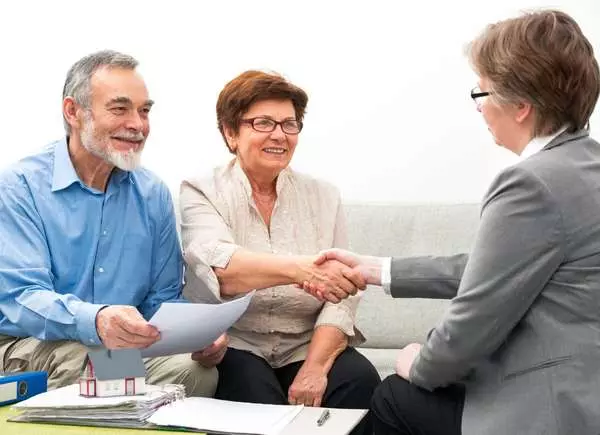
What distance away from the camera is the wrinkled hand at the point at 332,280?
2.37m

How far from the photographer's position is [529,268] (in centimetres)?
161

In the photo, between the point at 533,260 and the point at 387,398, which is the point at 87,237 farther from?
the point at 533,260

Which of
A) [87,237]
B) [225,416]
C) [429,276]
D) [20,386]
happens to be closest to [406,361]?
[429,276]

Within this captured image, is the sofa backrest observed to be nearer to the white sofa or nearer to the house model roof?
the white sofa

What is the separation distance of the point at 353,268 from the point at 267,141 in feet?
1.46

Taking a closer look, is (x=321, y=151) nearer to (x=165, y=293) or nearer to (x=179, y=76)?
(x=179, y=76)

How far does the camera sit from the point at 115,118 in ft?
8.19

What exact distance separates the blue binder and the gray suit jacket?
0.88 meters

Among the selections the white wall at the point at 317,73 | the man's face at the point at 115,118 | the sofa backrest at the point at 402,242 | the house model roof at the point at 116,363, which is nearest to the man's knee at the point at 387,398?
the house model roof at the point at 116,363

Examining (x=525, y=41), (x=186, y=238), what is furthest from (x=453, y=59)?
(x=525, y=41)

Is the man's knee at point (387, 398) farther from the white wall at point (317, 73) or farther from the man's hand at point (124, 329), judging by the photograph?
the white wall at point (317, 73)

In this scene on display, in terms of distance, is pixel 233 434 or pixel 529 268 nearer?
pixel 529 268

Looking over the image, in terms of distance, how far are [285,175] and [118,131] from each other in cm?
49

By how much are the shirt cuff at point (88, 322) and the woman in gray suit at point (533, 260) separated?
2.51ft
